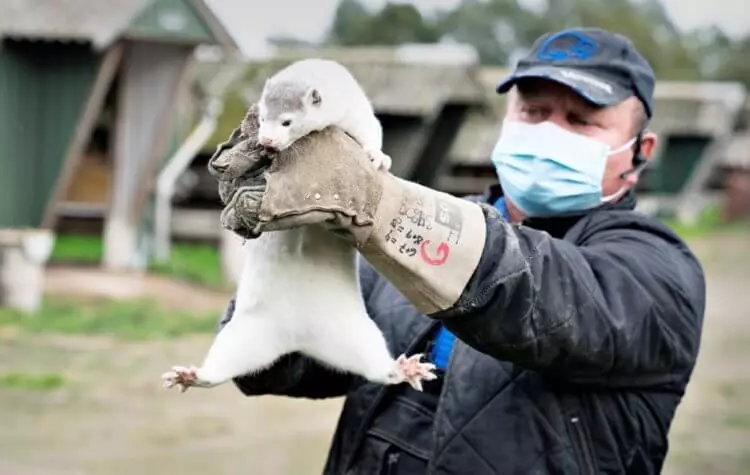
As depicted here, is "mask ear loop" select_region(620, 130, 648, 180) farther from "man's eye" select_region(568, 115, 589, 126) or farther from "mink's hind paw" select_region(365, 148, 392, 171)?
"mink's hind paw" select_region(365, 148, 392, 171)

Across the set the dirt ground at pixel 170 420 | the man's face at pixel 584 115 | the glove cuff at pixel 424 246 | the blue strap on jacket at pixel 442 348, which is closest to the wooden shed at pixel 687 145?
the dirt ground at pixel 170 420

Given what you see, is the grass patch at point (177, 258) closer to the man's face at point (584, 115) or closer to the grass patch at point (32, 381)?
the grass patch at point (32, 381)

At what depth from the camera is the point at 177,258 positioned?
1441 cm

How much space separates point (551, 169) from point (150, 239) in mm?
11290

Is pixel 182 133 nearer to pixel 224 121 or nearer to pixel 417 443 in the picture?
pixel 224 121

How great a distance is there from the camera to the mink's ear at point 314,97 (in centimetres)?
200

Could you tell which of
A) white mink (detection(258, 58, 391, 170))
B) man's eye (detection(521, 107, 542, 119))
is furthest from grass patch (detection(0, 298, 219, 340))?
white mink (detection(258, 58, 391, 170))

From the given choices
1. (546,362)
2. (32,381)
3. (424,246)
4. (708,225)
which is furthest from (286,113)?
(708,225)

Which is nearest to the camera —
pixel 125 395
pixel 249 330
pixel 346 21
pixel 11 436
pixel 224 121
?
pixel 249 330

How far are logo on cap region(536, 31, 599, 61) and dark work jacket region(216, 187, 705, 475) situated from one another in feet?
1.23

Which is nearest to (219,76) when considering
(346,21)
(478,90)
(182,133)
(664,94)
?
(182,133)

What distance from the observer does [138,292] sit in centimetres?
1206

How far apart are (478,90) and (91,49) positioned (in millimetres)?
4772

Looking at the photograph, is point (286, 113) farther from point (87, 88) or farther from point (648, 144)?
point (87, 88)
